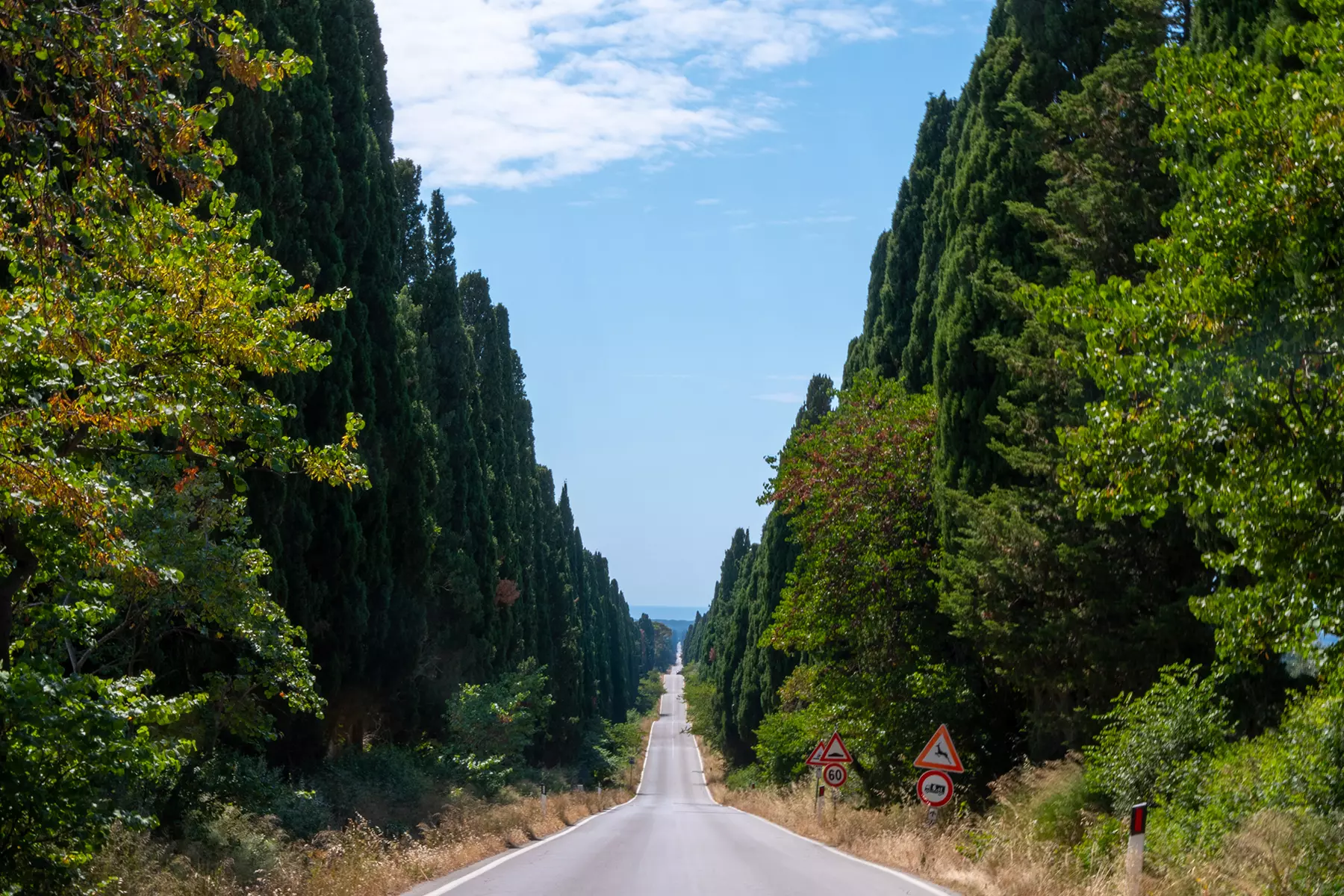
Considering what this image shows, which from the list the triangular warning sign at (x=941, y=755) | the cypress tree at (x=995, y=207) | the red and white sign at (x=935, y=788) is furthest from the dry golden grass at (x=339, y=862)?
the cypress tree at (x=995, y=207)

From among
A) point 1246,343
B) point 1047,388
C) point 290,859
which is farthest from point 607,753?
point 1246,343

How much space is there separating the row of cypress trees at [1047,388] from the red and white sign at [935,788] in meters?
1.85

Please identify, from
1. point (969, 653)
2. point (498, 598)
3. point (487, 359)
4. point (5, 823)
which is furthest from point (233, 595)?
point (487, 359)

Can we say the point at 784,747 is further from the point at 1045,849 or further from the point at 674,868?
the point at 1045,849

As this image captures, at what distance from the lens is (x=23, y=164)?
22.7ft

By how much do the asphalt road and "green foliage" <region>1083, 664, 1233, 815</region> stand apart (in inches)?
85.2

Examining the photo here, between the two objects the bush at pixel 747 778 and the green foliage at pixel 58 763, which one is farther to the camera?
the bush at pixel 747 778

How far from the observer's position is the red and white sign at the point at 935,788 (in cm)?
1584

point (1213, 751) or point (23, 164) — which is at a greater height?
point (23, 164)

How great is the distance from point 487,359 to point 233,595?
115 feet

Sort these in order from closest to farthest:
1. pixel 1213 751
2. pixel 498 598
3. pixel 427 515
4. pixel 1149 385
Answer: pixel 1149 385, pixel 1213 751, pixel 427 515, pixel 498 598

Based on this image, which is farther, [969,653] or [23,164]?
[969,653]

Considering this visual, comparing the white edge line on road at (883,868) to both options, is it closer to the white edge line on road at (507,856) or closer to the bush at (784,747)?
the white edge line on road at (507,856)

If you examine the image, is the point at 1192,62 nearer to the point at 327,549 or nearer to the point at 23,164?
the point at 23,164
